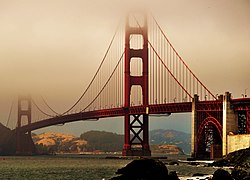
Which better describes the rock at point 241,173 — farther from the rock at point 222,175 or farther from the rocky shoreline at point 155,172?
the rock at point 222,175

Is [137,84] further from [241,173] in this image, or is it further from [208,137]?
[241,173]

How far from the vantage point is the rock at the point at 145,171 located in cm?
4784

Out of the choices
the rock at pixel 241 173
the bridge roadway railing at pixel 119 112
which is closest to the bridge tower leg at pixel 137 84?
the bridge roadway railing at pixel 119 112

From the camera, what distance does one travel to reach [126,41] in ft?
438

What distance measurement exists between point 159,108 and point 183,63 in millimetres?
8169

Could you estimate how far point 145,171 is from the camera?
47875 mm

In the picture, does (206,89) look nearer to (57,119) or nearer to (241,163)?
(57,119)

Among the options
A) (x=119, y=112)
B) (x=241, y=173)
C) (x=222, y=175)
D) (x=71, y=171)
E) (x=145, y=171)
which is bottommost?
(x=71, y=171)

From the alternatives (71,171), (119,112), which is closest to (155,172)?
(71,171)

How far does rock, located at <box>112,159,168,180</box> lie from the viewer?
47.8m

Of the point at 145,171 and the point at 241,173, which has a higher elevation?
the point at 145,171

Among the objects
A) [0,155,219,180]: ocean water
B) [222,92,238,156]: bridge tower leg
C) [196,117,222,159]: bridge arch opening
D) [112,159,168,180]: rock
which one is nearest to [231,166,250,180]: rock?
[112,159,168,180]: rock

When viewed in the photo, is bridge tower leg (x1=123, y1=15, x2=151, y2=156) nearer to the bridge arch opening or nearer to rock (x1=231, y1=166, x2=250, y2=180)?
the bridge arch opening

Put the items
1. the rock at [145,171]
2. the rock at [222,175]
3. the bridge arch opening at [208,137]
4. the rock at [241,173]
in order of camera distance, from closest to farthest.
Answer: the rock at [145,171] < the rock at [222,175] < the rock at [241,173] < the bridge arch opening at [208,137]
